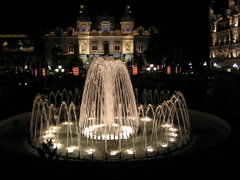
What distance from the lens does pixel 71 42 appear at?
6831cm

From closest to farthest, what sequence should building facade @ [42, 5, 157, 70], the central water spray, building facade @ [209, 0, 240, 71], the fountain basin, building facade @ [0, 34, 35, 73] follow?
the fountain basin
the central water spray
building facade @ [209, 0, 240, 71]
building facade @ [0, 34, 35, 73]
building facade @ [42, 5, 157, 70]

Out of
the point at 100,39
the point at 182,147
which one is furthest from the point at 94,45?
the point at 182,147

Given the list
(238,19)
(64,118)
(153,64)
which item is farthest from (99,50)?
(64,118)

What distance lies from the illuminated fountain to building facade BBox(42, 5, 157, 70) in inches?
1948

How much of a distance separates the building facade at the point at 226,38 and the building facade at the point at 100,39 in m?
14.9

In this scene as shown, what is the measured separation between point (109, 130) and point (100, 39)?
55901 millimetres

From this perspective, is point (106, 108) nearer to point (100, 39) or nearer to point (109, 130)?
point (109, 130)

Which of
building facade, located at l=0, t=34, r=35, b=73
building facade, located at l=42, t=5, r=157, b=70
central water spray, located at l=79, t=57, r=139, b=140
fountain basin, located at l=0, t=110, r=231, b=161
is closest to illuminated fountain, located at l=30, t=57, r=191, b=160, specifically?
central water spray, located at l=79, t=57, r=139, b=140

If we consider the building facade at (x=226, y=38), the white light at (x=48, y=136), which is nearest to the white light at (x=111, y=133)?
the white light at (x=48, y=136)

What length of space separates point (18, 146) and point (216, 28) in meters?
55.2

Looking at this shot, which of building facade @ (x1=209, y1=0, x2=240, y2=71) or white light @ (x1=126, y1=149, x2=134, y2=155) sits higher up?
building facade @ (x1=209, y1=0, x2=240, y2=71)

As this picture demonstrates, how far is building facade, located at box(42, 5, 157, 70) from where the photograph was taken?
66500mm

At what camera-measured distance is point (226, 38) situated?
53938 millimetres

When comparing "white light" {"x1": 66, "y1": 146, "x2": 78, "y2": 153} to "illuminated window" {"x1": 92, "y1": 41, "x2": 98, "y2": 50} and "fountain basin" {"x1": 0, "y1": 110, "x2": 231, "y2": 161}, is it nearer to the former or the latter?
"fountain basin" {"x1": 0, "y1": 110, "x2": 231, "y2": 161}
